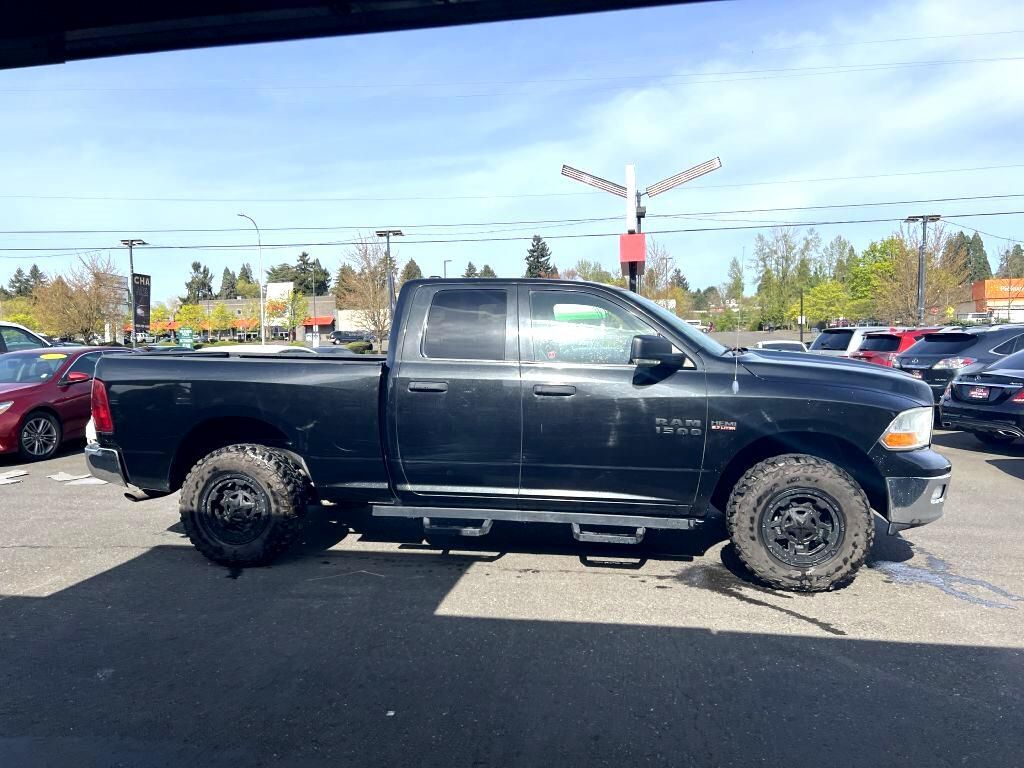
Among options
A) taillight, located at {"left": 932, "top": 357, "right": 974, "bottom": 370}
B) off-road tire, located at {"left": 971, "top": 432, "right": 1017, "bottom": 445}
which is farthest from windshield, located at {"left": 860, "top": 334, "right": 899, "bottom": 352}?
off-road tire, located at {"left": 971, "top": 432, "right": 1017, "bottom": 445}

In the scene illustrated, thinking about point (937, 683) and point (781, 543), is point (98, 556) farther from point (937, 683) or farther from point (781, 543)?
point (937, 683)

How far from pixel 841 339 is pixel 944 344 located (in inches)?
166

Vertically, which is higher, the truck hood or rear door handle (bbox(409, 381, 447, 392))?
the truck hood

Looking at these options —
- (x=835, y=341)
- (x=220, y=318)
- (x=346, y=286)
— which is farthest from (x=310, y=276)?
(x=835, y=341)

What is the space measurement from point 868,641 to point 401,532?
3.69 m

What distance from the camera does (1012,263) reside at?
→ 206ft

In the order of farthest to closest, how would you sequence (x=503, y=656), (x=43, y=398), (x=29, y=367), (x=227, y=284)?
(x=227, y=284) < (x=29, y=367) < (x=43, y=398) < (x=503, y=656)

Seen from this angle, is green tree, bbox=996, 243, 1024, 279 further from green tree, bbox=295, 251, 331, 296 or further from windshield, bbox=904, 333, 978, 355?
green tree, bbox=295, 251, 331, 296

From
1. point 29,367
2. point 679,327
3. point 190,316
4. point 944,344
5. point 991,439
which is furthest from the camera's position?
point 190,316

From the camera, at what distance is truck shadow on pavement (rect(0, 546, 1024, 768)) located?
2965 mm

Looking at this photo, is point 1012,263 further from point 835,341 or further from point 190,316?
point 190,316

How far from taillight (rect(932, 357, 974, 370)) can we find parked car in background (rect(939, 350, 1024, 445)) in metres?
1.87

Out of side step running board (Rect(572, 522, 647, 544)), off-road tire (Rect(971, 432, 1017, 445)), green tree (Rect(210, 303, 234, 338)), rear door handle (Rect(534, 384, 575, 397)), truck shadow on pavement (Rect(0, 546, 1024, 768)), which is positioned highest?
green tree (Rect(210, 303, 234, 338))

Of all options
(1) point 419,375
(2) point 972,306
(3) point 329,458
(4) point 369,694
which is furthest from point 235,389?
(2) point 972,306
